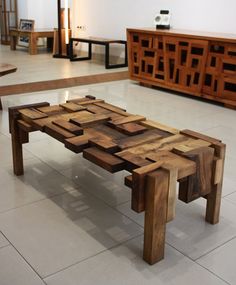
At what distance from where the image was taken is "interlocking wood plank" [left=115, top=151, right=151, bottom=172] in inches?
68.8

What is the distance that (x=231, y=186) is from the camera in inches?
99.6

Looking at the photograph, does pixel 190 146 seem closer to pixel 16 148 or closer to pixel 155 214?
pixel 155 214

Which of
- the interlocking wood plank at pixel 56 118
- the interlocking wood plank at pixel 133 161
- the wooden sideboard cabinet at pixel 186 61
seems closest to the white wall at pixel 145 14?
the wooden sideboard cabinet at pixel 186 61

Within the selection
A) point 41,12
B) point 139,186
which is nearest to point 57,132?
point 139,186

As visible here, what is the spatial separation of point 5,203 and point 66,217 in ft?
1.28

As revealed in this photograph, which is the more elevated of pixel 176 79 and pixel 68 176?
pixel 176 79

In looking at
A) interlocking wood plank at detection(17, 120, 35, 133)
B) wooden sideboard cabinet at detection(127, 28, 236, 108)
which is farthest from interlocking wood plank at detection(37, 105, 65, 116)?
wooden sideboard cabinet at detection(127, 28, 236, 108)

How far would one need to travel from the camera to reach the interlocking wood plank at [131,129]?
7.06 feet

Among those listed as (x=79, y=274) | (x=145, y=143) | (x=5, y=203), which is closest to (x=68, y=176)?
(x=5, y=203)

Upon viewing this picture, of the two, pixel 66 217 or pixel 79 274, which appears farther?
pixel 66 217

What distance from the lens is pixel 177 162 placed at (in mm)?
1776

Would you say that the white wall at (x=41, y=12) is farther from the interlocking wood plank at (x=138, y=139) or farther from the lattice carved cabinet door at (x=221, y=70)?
the interlocking wood plank at (x=138, y=139)

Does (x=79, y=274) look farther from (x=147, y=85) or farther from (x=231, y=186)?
(x=147, y=85)

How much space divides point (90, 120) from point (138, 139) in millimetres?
373
